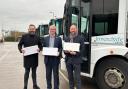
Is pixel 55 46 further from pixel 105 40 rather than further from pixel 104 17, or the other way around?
pixel 104 17

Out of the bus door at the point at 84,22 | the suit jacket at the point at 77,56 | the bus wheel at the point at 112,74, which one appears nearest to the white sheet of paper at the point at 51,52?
the suit jacket at the point at 77,56

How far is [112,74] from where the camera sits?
8938 millimetres

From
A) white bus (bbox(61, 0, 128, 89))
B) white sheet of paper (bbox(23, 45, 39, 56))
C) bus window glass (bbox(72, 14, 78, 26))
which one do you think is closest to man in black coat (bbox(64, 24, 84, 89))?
white bus (bbox(61, 0, 128, 89))

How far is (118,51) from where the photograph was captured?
8805 mm

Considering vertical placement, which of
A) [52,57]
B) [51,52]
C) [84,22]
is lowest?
[52,57]

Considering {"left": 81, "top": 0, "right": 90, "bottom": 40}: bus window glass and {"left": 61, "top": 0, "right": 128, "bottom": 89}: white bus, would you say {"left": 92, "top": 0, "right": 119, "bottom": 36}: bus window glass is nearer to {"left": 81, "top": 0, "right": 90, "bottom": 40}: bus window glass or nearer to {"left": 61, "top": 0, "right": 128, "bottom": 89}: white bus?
{"left": 61, "top": 0, "right": 128, "bottom": 89}: white bus

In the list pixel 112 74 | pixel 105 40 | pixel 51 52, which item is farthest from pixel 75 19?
pixel 112 74

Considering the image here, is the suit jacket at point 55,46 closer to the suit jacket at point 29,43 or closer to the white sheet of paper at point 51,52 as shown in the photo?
the white sheet of paper at point 51,52

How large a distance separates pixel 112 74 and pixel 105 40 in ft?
3.01

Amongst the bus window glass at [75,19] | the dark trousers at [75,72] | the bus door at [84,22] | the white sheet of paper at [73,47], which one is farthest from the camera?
the bus window glass at [75,19]

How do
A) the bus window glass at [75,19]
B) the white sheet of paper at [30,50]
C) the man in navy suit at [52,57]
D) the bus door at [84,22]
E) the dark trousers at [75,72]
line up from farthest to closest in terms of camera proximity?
the bus window glass at [75,19], the bus door at [84,22], the white sheet of paper at [30,50], the man in navy suit at [52,57], the dark trousers at [75,72]

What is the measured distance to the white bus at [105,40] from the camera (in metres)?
8.85

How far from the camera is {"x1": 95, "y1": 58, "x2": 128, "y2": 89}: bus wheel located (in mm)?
8797

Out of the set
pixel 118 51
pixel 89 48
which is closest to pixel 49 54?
pixel 89 48
